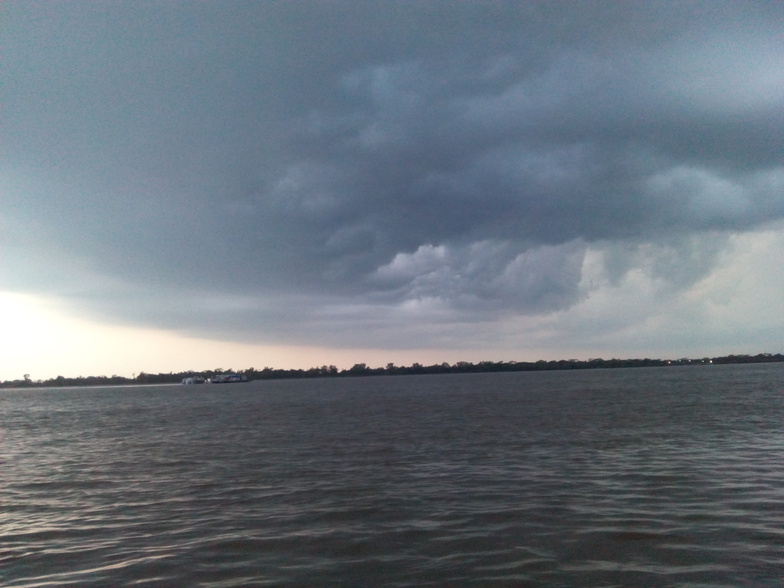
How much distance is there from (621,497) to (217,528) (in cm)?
1307

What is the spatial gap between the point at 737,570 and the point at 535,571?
436cm

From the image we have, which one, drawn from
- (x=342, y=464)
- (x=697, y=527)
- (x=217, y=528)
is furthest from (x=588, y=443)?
(x=217, y=528)

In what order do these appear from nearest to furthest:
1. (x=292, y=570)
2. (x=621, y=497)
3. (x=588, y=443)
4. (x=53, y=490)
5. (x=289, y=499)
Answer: (x=292, y=570) → (x=621, y=497) → (x=289, y=499) → (x=53, y=490) → (x=588, y=443)

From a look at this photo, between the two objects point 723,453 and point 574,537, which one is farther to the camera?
point 723,453

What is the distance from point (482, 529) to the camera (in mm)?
17766

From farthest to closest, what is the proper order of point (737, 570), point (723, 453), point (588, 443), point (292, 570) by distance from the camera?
point (588, 443) → point (723, 453) → point (292, 570) → point (737, 570)

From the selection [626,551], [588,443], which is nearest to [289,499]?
[626,551]

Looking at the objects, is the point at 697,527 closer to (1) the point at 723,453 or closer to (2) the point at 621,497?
(2) the point at 621,497

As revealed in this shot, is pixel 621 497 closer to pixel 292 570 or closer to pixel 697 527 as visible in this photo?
pixel 697 527

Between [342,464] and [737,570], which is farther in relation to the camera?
[342,464]

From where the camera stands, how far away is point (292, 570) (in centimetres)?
1488

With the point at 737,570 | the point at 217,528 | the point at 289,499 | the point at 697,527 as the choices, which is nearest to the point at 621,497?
the point at 697,527

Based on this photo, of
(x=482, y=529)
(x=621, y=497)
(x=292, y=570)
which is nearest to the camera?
(x=292, y=570)

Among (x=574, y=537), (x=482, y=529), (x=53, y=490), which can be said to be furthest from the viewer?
(x=53, y=490)
